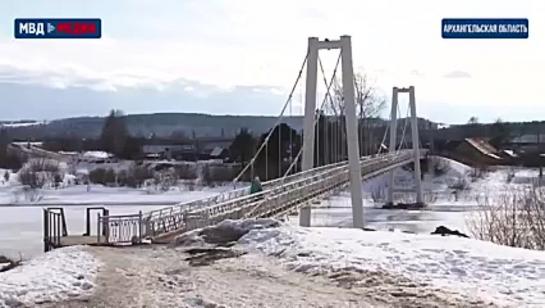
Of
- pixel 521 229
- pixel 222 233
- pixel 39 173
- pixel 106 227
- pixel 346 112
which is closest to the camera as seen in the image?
pixel 222 233

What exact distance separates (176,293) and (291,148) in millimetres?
31114

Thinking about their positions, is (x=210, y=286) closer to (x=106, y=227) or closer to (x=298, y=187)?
(x=106, y=227)

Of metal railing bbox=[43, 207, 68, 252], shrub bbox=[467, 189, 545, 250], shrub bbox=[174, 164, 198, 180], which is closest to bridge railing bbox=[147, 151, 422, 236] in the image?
metal railing bbox=[43, 207, 68, 252]

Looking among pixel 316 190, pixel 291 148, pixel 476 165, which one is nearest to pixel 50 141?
pixel 476 165

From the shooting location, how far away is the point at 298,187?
28312 millimetres

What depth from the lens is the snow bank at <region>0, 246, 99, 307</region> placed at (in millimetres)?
9492

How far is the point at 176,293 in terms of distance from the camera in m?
10.0

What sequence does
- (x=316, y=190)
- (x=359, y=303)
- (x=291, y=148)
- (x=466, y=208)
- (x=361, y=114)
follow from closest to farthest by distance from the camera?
(x=359, y=303) → (x=316, y=190) → (x=291, y=148) → (x=466, y=208) → (x=361, y=114)

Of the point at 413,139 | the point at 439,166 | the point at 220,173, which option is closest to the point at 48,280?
the point at 413,139

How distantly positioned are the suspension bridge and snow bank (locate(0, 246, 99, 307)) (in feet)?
13.0

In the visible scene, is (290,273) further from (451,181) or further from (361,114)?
(451,181)

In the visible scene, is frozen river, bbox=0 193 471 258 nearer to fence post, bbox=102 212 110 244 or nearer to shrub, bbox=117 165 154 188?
fence post, bbox=102 212 110 244

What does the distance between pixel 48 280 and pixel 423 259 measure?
4.75 m

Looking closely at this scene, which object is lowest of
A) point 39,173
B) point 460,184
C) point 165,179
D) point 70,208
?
point 70,208
